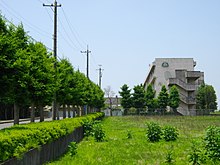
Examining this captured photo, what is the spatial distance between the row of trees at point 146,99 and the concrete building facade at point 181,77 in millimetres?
2523

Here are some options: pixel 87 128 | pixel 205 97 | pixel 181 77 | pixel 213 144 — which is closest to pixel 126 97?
pixel 181 77

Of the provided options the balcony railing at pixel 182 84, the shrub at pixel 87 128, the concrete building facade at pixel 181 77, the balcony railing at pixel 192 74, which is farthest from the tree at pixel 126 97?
the shrub at pixel 87 128

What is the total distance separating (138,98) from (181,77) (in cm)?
1054

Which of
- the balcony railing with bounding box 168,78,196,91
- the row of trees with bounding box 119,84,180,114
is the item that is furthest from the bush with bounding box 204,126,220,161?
the balcony railing with bounding box 168,78,196,91

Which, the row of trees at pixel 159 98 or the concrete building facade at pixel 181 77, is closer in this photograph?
the row of trees at pixel 159 98

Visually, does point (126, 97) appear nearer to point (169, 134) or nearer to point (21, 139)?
point (169, 134)

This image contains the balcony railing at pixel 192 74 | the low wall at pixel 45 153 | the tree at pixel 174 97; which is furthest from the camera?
the balcony railing at pixel 192 74

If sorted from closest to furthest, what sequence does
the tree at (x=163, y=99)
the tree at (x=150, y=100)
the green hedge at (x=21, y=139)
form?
the green hedge at (x=21, y=139) < the tree at (x=163, y=99) < the tree at (x=150, y=100)

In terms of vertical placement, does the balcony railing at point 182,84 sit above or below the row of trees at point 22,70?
above

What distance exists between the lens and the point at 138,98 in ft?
265

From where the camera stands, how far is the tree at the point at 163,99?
73562 millimetres

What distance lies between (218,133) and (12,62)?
764 centimetres

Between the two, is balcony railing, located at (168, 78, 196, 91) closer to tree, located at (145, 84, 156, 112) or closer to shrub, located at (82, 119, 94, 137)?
tree, located at (145, 84, 156, 112)

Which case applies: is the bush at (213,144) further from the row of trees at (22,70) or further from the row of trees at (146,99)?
the row of trees at (146,99)
